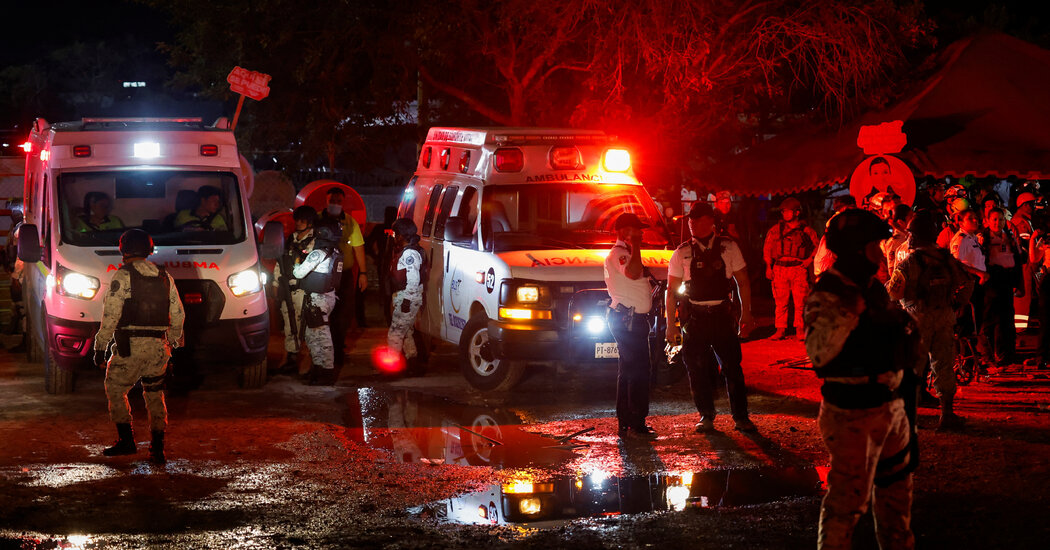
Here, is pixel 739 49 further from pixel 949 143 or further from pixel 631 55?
pixel 949 143

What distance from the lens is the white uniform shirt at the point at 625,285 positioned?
8680 millimetres

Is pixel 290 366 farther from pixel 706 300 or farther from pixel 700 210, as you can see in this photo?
pixel 700 210

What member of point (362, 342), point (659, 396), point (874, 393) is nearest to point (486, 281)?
point (659, 396)

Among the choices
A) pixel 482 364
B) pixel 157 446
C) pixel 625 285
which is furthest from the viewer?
pixel 482 364

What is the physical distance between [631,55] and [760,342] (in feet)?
15.1

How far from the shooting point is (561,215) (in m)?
11.7

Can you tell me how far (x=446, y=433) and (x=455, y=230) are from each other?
2.44 m

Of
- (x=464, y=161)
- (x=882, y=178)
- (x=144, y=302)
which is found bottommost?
(x=144, y=302)

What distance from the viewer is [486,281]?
35.6ft

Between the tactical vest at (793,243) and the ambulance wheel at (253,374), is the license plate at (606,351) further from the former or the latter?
the tactical vest at (793,243)

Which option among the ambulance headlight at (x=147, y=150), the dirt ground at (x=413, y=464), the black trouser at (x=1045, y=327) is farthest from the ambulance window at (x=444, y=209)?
the black trouser at (x=1045, y=327)

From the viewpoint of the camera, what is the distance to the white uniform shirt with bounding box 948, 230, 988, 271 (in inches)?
437

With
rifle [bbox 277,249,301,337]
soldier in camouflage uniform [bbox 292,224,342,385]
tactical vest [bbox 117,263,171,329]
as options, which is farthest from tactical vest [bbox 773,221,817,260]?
tactical vest [bbox 117,263,171,329]

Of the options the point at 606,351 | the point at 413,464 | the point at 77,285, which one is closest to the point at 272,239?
the point at 77,285
